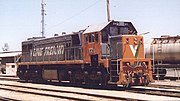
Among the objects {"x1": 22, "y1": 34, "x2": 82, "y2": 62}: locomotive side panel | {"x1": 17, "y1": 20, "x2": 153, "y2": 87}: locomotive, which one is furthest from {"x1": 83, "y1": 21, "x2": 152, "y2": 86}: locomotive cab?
{"x1": 22, "y1": 34, "x2": 82, "y2": 62}: locomotive side panel

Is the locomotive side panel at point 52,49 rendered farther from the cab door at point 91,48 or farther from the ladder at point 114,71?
the ladder at point 114,71

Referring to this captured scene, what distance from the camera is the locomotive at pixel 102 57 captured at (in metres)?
16.9

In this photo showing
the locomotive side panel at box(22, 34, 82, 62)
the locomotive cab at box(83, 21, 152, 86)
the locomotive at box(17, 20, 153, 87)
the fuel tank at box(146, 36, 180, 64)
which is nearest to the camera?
the locomotive cab at box(83, 21, 152, 86)

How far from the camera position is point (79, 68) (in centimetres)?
1950

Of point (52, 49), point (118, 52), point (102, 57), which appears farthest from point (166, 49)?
point (102, 57)

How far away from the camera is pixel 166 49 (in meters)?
26.1

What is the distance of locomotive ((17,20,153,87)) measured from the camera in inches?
666

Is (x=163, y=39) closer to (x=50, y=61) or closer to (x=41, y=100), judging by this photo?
(x=50, y=61)

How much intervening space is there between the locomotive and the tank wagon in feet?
24.4

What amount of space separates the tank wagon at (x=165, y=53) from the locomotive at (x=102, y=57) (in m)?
7.43

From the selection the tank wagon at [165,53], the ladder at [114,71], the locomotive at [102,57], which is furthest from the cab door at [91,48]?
the tank wagon at [165,53]

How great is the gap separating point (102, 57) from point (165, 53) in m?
10.1

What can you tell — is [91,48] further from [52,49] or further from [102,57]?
[52,49]

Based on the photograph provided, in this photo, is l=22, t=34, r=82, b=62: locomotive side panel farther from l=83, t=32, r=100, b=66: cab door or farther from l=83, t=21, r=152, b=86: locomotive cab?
l=83, t=21, r=152, b=86: locomotive cab
